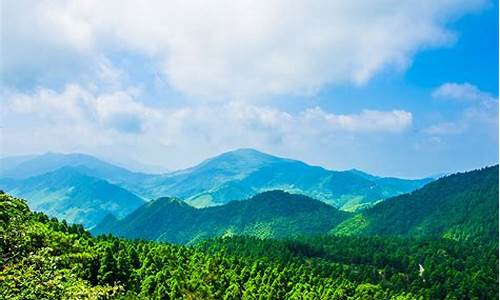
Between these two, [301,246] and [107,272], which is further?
[301,246]

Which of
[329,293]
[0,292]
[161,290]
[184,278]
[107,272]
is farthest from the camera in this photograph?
[329,293]

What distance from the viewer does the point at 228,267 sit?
100125 millimetres

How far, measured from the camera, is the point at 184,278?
80.7 m

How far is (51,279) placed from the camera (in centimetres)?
2284

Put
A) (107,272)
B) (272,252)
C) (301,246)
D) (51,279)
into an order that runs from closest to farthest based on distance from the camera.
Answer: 1. (51,279)
2. (107,272)
3. (272,252)
4. (301,246)

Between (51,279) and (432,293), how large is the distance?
362 ft

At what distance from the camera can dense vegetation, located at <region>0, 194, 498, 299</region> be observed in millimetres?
27438

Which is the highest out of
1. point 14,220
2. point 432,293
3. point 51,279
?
point 14,220

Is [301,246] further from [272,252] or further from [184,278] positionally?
[184,278]

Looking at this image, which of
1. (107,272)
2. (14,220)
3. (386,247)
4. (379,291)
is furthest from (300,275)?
(14,220)

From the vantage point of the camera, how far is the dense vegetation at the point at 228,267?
90.0 feet

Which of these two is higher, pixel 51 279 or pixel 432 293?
pixel 51 279

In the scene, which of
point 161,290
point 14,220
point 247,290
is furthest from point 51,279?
point 247,290

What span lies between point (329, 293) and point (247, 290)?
15.6 m
